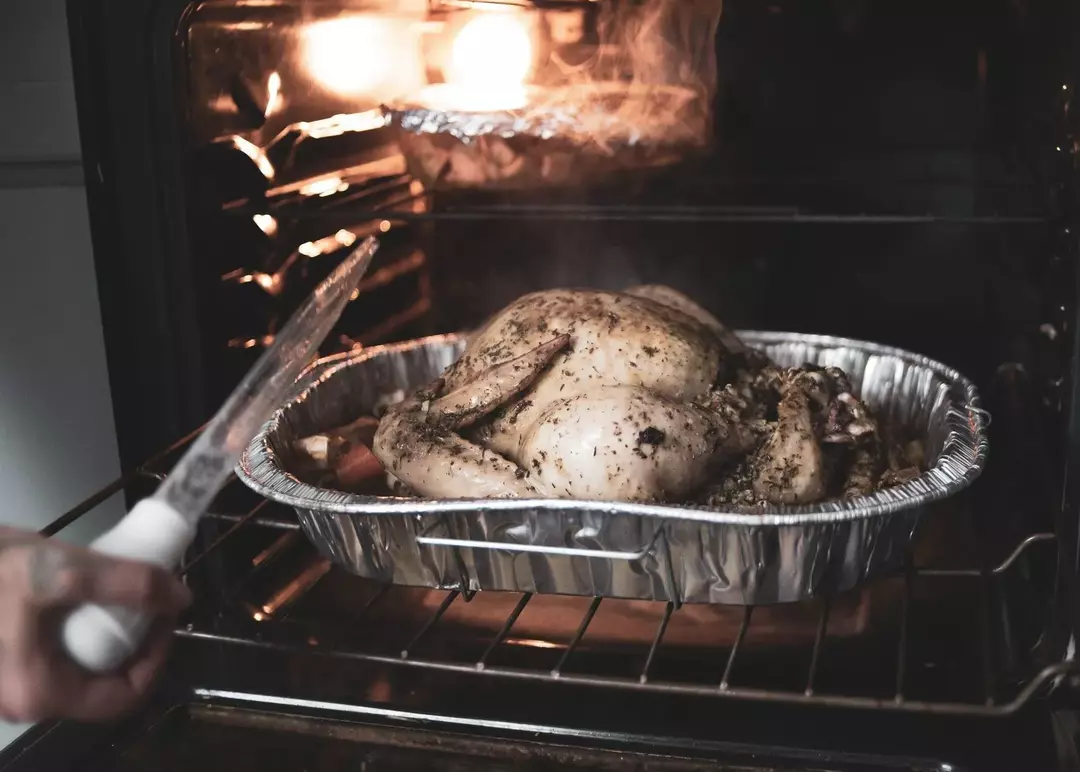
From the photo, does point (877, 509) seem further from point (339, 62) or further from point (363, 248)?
point (339, 62)

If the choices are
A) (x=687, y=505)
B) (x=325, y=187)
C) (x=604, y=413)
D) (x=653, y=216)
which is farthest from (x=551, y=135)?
(x=687, y=505)

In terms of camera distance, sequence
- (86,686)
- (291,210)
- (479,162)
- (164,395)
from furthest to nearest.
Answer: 1. (479,162)
2. (291,210)
3. (164,395)
4. (86,686)

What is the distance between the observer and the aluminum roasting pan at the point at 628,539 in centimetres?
119

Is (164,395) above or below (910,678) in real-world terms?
above

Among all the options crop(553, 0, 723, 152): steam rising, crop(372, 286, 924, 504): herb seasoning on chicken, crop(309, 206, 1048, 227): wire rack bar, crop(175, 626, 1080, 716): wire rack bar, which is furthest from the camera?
crop(553, 0, 723, 152): steam rising

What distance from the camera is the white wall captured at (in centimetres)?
144

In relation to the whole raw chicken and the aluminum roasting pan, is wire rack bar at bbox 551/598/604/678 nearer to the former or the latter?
the aluminum roasting pan

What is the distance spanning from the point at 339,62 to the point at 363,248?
11.9 inches

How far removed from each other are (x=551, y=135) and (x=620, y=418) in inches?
22.5

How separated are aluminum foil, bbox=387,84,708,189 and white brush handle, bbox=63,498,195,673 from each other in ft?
2.97

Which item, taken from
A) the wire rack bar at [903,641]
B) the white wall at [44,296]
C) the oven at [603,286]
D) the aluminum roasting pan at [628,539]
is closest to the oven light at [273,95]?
the oven at [603,286]

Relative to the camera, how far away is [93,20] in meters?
1.34

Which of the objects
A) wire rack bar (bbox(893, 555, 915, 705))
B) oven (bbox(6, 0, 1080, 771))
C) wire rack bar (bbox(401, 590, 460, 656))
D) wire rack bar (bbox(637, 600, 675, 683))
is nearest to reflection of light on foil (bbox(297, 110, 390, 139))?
oven (bbox(6, 0, 1080, 771))

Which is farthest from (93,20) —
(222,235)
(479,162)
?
(479,162)
